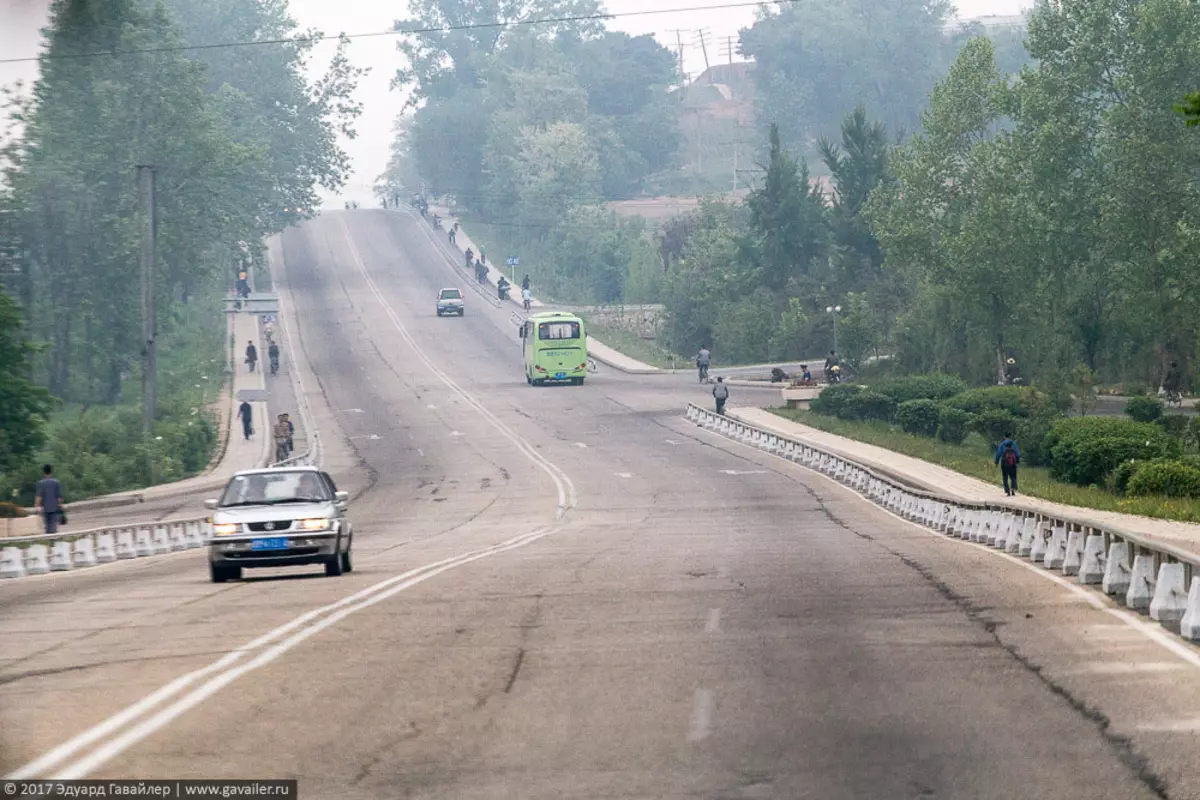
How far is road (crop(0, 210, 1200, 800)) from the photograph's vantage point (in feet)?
31.9

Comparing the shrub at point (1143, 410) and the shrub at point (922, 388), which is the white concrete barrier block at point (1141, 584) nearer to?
the shrub at point (1143, 410)

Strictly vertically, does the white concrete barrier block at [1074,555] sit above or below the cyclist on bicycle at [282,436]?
above

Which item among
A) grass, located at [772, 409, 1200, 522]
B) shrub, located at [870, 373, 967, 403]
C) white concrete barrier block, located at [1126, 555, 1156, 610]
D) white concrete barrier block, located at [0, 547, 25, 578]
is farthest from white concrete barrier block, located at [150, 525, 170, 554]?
shrub, located at [870, 373, 967, 403]

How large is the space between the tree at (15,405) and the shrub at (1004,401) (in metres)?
31.3

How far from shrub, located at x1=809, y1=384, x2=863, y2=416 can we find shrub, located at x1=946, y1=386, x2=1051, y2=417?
645 centimetres

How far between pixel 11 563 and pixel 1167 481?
82.0 ft

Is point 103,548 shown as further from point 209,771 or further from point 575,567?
point 209,771

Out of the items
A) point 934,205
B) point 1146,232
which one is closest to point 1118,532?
point 1146,232

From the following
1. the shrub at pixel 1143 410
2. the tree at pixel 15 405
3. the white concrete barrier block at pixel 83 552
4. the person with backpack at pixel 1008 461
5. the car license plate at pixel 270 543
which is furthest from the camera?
the shrub at pixel 1143 410

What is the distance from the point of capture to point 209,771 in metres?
9.55

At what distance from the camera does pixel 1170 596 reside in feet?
Answer: 53.5

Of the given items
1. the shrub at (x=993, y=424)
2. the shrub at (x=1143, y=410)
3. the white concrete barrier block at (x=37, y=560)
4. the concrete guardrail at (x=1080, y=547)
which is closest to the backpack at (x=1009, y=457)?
the concrete guardrail at (x=1080, y=547)

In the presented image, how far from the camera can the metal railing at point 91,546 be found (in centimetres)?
2946

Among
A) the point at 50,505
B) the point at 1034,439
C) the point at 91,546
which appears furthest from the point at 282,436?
the point at 91,546
